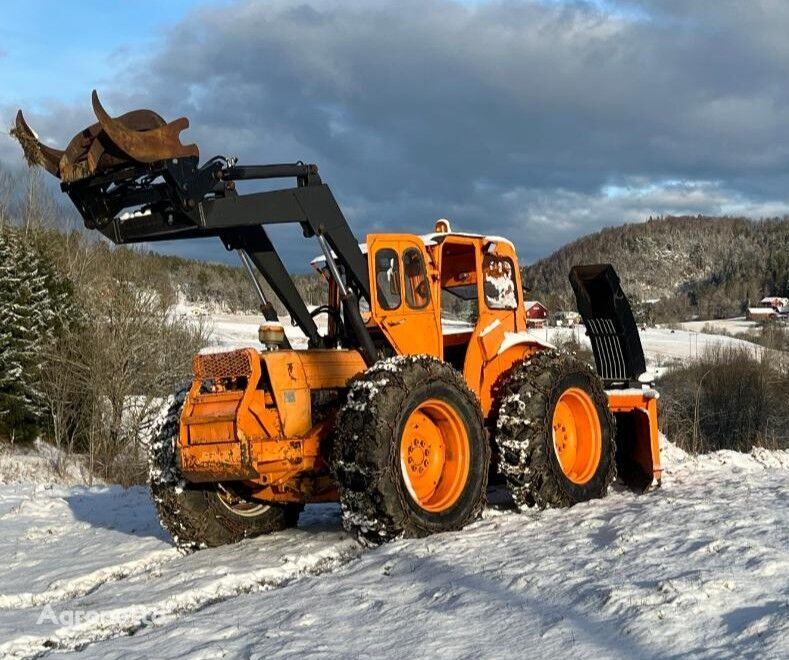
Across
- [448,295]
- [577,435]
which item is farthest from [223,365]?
[577,435]

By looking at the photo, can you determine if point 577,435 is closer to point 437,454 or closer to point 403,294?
point 437,454

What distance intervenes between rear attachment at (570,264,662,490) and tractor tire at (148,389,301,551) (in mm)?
4244

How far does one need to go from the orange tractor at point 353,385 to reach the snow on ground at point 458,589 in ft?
1.41

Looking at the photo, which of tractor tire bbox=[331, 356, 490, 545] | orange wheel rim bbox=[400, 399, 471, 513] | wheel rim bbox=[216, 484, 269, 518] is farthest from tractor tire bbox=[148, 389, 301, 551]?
orange wheel rim bbox=[400, 399, 471, 513]

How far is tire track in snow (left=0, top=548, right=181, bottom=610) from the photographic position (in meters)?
6.87

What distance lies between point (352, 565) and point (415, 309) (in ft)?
9.04

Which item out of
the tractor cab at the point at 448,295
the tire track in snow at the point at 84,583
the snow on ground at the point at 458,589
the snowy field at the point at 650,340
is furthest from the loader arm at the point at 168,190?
the snowy field at the point at 650,340

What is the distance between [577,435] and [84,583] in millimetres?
5042

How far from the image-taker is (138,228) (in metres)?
7.16

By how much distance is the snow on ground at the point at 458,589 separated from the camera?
4.54m

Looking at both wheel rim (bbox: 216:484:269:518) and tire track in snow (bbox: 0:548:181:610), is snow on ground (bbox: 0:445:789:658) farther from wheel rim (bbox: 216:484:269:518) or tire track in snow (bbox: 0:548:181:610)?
→ wheel rim (bbox: 216:484:269:518)

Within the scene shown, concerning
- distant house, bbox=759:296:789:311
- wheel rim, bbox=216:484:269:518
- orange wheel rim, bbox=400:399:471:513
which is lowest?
wheel rim, bbox=216:484:269:518

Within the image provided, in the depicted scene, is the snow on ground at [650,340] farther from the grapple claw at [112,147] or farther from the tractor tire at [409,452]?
the grapple claw at [112,147]

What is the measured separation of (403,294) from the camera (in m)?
8.40
